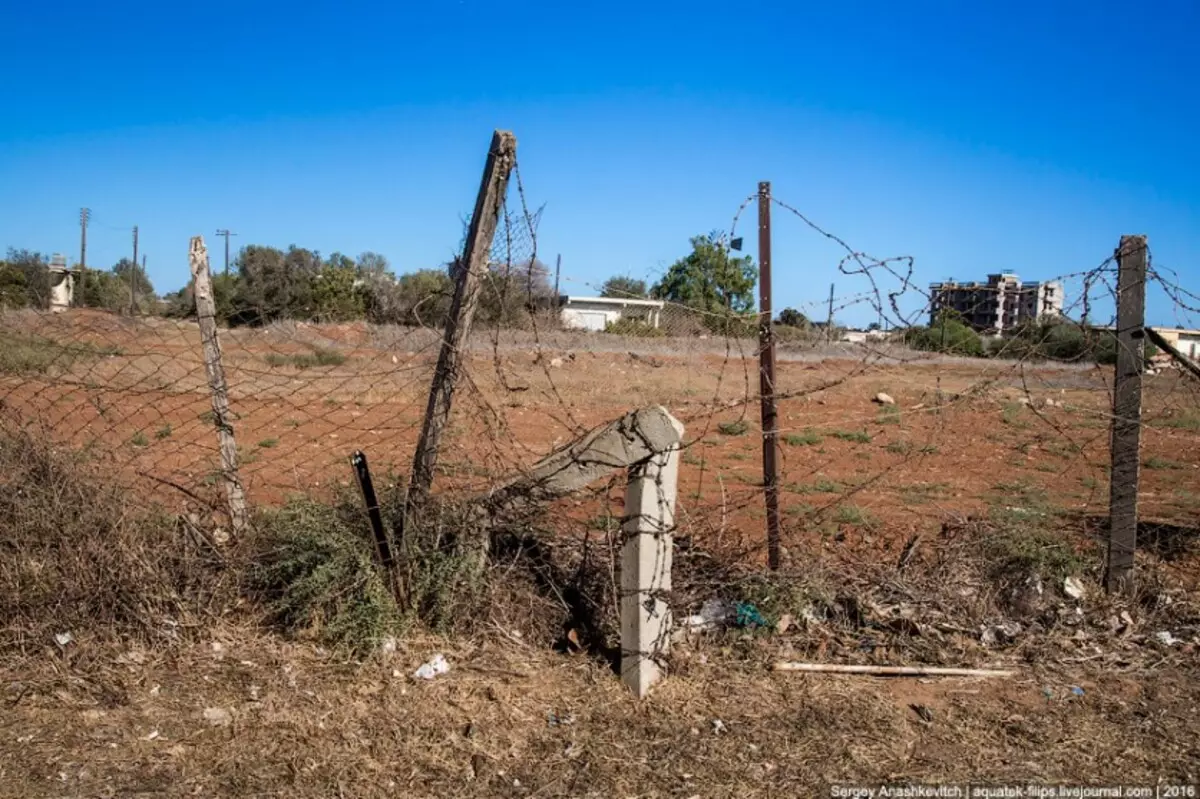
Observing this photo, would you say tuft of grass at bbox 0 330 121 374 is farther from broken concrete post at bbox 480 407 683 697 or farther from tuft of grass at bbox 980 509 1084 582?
tuft of grass at bbox 980 509 1084 582

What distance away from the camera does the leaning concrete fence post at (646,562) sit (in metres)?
3.77

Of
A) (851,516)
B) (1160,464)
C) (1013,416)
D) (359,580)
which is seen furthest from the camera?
(1013,416)

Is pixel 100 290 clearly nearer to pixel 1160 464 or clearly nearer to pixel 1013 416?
pixel 1013 416

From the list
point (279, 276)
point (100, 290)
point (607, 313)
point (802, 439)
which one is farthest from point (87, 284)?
point (802, 439)

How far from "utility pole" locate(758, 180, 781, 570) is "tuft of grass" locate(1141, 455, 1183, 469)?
8250mm

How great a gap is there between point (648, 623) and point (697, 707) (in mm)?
392

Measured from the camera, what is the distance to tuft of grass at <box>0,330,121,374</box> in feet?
16.1

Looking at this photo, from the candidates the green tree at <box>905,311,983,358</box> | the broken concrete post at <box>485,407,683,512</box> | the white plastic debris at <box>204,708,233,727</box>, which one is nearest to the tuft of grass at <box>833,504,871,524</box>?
the green tree at <box>905,311,983,358</box>

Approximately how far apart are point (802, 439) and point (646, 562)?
9023mm

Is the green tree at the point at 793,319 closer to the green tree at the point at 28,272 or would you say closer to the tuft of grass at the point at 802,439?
the tuft of grass at the point at 802,439

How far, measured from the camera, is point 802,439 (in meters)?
12.5

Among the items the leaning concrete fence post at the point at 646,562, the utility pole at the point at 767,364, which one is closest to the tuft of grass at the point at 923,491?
the utility pole at the point at 767,364

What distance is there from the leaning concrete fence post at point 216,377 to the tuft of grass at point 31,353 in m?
0.73

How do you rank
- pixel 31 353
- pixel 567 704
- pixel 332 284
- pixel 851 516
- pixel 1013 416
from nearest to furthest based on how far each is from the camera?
pixel 567 704, pixel 31 353, pixel 851 516, pixel 1013 416, pixel 332 284
